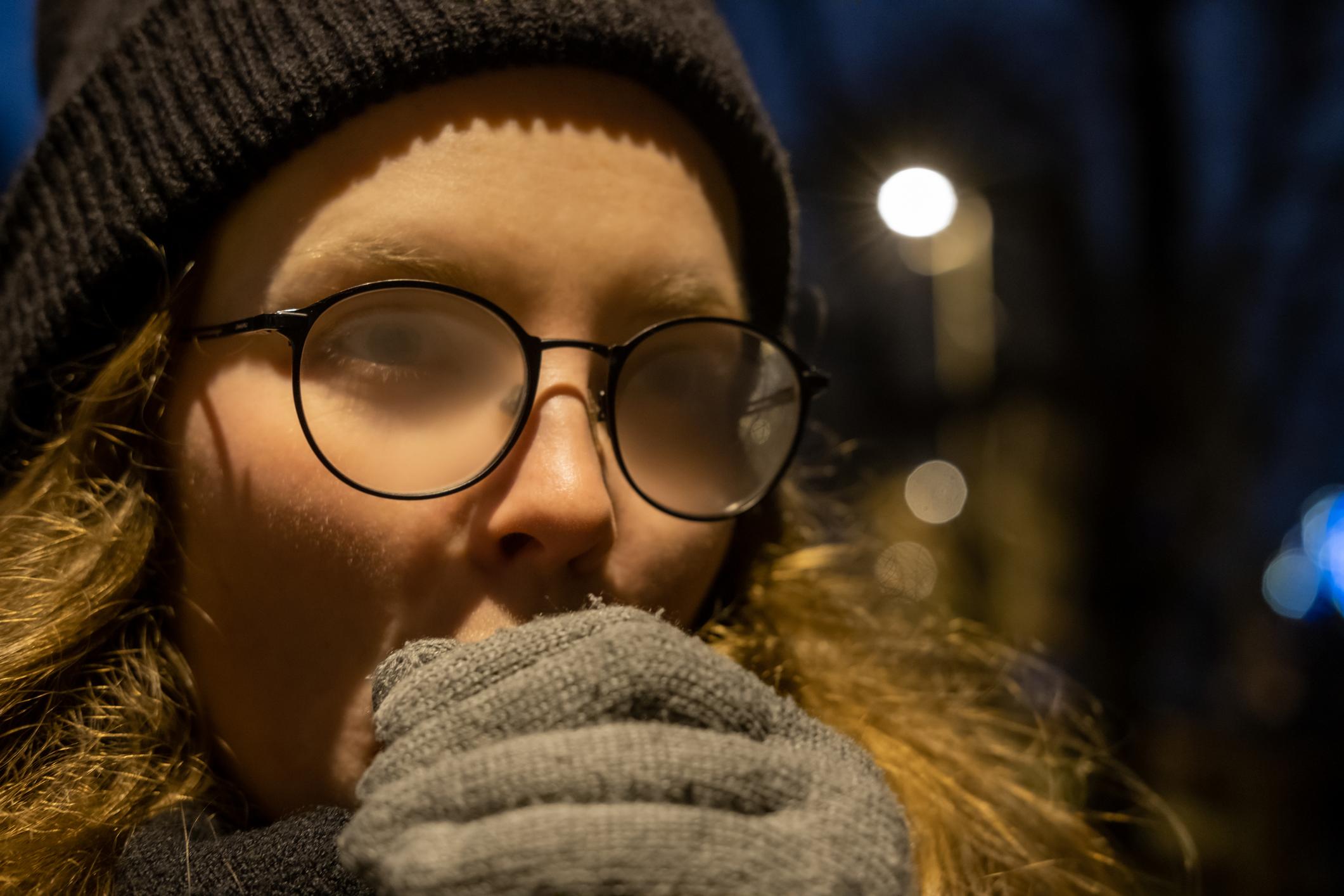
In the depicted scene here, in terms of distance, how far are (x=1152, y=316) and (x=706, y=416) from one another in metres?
3.53

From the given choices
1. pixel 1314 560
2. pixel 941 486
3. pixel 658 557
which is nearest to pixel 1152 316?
pixel 941 486

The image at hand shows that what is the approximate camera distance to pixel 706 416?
1.08 m

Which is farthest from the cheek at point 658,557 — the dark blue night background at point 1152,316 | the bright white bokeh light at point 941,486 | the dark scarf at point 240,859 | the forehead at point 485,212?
the bright white bokeh light at point 941,486

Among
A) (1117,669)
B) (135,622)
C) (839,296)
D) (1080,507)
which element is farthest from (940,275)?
(135,622)

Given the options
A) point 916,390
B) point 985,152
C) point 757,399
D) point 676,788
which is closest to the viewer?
point 676,788

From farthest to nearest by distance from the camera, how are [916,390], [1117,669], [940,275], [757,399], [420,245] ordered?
[916,390] → [940,275] → [1117,669] → [757,399] → [420,245]

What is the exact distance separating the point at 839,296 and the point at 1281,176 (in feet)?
9.74

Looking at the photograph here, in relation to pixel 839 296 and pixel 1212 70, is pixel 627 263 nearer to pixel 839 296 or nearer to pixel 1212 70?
pixel 1212 70

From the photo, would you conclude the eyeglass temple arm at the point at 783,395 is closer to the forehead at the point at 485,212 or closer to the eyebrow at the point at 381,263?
the forehead at the point at 485,212

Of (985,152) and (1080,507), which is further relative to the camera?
(985,152)

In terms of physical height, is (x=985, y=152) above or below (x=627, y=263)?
above

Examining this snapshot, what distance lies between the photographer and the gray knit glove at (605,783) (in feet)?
1.87

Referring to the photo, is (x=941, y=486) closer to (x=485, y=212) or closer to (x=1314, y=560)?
(x=1314, y=560)

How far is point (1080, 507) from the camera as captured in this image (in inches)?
173
